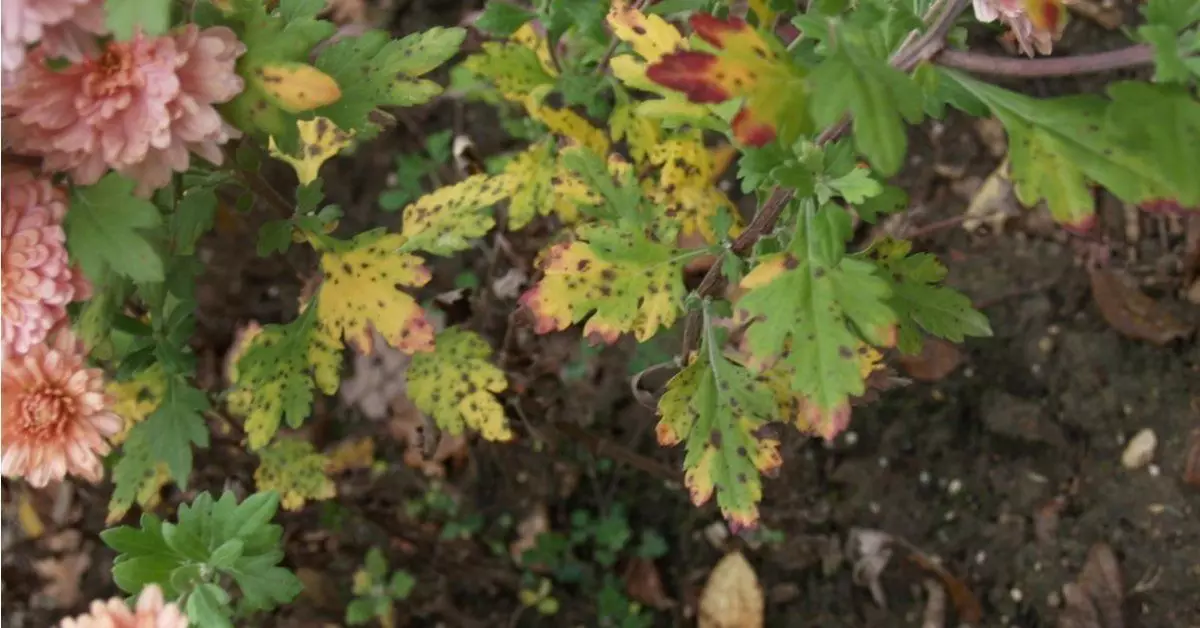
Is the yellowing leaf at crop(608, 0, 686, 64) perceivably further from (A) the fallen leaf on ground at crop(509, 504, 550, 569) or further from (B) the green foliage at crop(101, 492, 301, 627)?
(A) the fallen leaf on ground at crop(509, 504, 550, 569)

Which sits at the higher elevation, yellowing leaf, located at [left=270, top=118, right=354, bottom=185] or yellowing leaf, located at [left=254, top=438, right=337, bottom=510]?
yellowing leaf, located at [left=270, top=118, right=354, bottom=185]

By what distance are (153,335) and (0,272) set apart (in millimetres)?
326

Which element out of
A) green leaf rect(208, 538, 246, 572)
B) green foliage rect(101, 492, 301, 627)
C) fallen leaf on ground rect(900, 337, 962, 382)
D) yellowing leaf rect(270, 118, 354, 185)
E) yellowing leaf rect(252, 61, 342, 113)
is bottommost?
fallen leaf on ground rect(900, 337, 962, 382)

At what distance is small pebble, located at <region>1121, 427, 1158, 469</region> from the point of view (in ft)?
5.02

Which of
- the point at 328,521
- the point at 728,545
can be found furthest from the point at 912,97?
the point at 328,521

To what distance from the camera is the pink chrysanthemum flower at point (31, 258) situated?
2.57ft

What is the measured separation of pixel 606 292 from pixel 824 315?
0.79 feet

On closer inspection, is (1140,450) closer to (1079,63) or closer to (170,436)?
(1079,63)

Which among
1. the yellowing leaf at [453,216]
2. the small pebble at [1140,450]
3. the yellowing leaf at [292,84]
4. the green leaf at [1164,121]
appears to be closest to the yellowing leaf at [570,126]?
the yellowing leaf at [453,216]

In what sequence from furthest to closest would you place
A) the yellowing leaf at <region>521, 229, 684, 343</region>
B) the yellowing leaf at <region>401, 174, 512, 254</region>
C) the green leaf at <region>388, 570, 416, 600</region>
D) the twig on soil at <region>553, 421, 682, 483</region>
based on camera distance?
the green leaf at <region>388, 570, 416, 600</region>, the twig on soil at <region>553, 421, 682, 483</region>, the yellowing leaf at <region>401, 174, 512, 254</region>, the yellowing leaf at <region>521, 229, 684, 343</region>

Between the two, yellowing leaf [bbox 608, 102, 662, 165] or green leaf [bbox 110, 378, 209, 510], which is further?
yellowing leaf [bbox 608, 102, 662, 165]

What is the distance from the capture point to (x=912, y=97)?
2.22 ft

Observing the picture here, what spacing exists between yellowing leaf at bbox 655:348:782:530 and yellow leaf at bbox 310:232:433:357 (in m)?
0.27

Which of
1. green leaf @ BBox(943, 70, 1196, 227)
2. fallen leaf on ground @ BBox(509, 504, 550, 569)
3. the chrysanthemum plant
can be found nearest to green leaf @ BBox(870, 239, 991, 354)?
the chrysanthemum plant
